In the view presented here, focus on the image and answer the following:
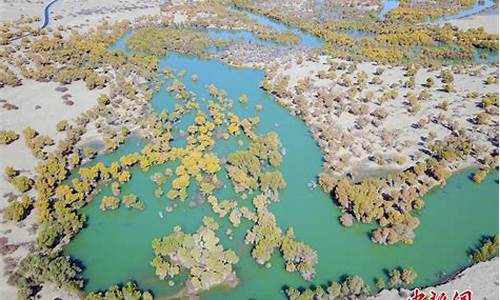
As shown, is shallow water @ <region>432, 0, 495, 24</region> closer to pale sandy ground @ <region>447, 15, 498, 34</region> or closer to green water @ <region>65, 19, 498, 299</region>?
pale sandy ground @ <region>447, 15, 498, 34</region>

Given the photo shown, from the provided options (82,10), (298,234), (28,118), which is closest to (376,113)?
(298,234)

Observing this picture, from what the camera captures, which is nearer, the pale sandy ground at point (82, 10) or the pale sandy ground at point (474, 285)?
the pale sandy ground at point (474, 285)

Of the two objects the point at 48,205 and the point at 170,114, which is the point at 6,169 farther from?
the point at 170,114

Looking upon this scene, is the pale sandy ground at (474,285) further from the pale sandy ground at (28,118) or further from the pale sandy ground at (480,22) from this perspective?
the pale sandy ground at (480,22)

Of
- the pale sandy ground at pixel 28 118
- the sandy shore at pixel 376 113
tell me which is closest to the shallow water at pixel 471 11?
the sandy shore at pixel 376 113

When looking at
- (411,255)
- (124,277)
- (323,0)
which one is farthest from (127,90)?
(323,0)

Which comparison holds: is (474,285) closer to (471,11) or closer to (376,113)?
(376,113)
